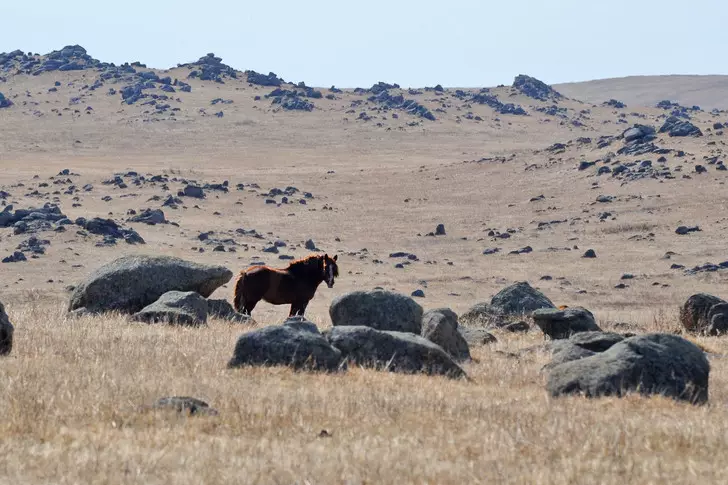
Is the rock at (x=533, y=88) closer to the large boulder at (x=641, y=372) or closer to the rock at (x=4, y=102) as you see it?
the rock at (x=4, y=102)

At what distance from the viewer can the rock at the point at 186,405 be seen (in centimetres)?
893

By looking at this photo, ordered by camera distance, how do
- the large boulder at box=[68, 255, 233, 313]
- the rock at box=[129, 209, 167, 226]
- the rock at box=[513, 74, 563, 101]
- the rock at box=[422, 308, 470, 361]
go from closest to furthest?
the rock at box=[422, 308, 470, 361]
the large boulder at box=[68, 255, 233, 313]
the rock at box=[129, 209, 167, 226]
the rock at box=[513, 74, 563, 101]

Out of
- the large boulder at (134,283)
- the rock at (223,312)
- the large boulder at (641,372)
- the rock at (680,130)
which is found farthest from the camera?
the rock at (680,130)

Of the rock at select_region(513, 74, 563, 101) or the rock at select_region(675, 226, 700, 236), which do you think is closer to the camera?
the rock at select_region(675, 226, 700, 236)

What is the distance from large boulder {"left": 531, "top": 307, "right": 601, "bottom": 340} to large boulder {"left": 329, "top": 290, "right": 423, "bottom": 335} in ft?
8.55

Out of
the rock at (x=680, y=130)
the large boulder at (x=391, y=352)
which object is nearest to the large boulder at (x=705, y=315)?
the large boulder at (x=391, y=352)

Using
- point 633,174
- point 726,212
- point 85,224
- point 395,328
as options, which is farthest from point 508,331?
point 633,174

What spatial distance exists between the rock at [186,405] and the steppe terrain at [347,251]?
0.59 ft

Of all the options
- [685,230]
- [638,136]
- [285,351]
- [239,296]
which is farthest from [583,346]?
[638,136]

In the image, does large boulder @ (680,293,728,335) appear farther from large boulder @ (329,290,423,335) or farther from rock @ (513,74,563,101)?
rock @ (513,74,563,101)

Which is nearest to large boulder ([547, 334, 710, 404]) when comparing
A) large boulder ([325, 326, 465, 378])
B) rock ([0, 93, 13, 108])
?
large boulder ([325, 326, 465, 378])

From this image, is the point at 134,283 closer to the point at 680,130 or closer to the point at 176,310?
the point at 176,310

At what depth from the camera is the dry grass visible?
7.29 metres

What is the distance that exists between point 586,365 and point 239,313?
9.49m
